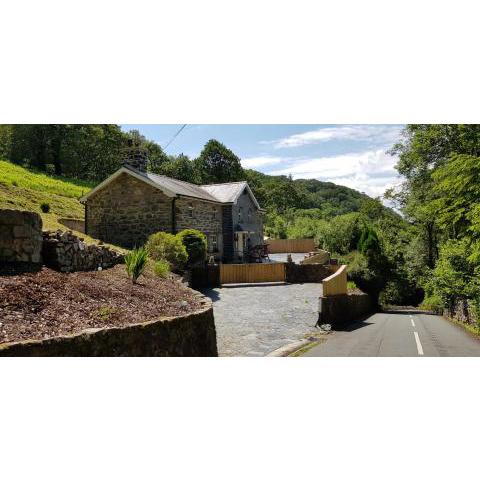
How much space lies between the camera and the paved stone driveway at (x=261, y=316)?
22.3 ft

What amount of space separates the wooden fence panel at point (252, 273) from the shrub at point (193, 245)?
1.26 m

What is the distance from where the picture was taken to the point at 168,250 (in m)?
12.1

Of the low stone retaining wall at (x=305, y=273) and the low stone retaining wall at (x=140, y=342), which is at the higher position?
the low stone retaining wall at (x=140, y=342)

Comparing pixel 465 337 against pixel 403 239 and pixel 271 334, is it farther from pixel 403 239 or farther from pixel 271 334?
pixel 403 239

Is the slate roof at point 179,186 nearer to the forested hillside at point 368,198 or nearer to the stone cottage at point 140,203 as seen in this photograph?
the stone cottage at point 140,203

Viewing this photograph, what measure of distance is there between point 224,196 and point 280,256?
6.78m

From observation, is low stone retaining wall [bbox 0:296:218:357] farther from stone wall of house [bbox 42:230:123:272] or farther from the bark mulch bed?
stone wall of house [bbox 42:230:123:272]

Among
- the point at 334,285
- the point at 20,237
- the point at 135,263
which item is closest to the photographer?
the point at 20,237

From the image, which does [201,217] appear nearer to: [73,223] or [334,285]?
[73,223]

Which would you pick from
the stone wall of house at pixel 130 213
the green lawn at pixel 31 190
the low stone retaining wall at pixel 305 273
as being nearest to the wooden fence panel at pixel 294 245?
the low stone retaining wall at pixel 305 273

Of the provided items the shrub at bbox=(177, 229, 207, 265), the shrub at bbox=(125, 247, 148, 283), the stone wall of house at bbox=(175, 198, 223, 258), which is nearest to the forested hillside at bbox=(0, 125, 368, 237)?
the stone wall of house at bbox=(175, 198, 223, 258)

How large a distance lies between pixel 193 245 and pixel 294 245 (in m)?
10.4

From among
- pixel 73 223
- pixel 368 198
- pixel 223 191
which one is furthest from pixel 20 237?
pixel 368 198
